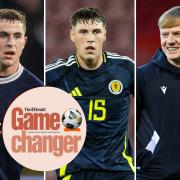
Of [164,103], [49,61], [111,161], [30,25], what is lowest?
[111,161]

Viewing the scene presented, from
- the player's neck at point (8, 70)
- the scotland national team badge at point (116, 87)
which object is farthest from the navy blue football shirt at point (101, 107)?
the player's neck at point (8, 70)

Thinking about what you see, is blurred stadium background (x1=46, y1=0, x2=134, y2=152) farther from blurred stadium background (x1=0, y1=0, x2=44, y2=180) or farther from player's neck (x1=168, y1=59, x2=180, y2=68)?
player's neck (x1=168, y1=59, x2=180, y2=68)

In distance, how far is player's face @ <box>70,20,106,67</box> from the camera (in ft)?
10.9

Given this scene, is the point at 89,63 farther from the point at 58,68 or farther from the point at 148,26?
the point at 148,26

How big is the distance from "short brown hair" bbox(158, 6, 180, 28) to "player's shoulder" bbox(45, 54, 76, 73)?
55 cm

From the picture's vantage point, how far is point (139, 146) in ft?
11.0

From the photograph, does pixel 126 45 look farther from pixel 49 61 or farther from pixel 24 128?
pixel 24 128

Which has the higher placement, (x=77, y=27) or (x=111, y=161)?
(x=77, y=27)

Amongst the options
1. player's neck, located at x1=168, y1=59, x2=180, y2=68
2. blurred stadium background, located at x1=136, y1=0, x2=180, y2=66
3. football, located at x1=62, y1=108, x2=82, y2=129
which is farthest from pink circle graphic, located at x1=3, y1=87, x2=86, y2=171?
player's neck, located at x1=168, y1=59, x2=180, y2=68

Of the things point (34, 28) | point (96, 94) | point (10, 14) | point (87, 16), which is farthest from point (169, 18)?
point (10, 14)

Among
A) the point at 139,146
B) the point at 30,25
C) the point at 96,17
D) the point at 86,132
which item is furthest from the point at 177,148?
the point at 30,25

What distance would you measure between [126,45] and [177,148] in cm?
67

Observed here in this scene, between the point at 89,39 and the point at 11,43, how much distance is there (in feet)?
1.48

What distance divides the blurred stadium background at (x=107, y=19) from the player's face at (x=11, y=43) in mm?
157
